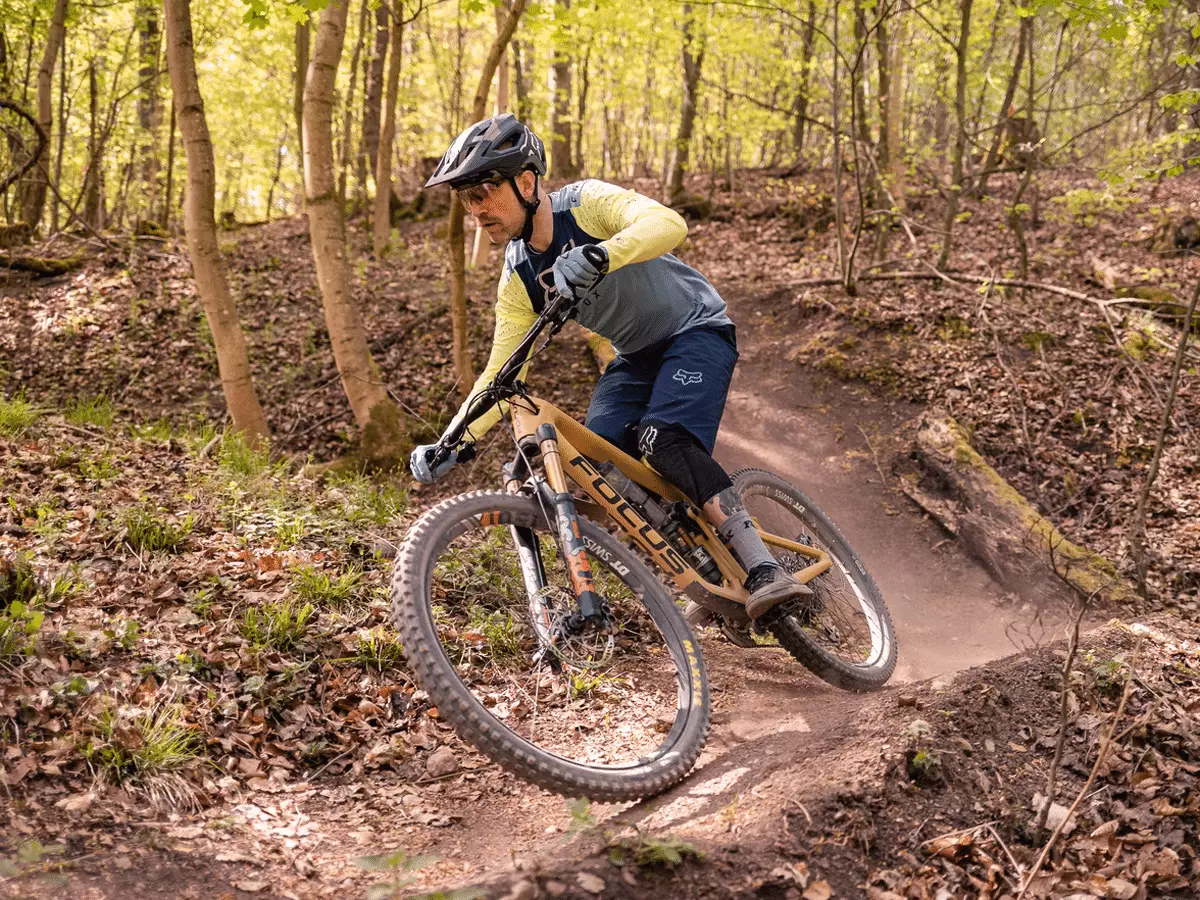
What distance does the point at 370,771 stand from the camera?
11.4 feet

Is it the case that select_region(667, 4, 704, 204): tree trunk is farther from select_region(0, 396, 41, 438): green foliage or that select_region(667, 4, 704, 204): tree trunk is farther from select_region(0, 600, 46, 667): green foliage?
select_region(0, 600, 46, 667): green foliage

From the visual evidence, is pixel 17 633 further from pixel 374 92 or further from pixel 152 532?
pixel 374 92

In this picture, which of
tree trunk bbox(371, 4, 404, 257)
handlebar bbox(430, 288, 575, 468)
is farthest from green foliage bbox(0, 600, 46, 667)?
tree trunk bbox(371, 4, 404, 257)

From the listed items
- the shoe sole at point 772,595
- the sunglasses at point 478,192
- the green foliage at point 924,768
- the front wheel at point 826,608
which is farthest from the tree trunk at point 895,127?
the green foliage at point 924,768

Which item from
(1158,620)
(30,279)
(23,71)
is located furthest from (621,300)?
(23,71)

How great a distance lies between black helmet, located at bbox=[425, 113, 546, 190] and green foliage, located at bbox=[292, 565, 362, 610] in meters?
2.25

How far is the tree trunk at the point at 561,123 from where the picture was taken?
16.8 meters

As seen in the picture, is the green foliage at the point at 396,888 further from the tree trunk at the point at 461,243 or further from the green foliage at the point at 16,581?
the tree trunk at the point at 461,243

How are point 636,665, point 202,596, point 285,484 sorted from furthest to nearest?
point 285,484, point 636,665, point 202,596

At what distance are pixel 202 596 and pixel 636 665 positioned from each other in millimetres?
2334

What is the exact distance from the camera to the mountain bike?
2998mm

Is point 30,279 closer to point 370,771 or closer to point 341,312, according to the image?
point 341,312

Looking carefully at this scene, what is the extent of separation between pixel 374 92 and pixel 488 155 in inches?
596

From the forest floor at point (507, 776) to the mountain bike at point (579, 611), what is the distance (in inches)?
12.2
